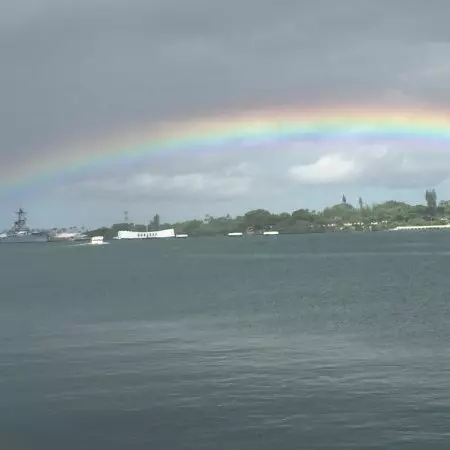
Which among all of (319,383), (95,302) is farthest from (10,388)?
(95,302)

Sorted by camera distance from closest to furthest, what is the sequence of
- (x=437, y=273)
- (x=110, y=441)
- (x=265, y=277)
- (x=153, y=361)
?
1. (x=110, y=441)
2. (x=153, y=361)
3. (x=437, y=273)
4. (x=265, y=277)

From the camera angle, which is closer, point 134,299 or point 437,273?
point 134,299

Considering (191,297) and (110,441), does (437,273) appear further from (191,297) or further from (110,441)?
(110,441)

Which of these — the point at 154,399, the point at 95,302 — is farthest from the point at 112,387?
the point at 95,302

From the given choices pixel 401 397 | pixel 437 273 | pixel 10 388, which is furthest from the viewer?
pixel 437 273

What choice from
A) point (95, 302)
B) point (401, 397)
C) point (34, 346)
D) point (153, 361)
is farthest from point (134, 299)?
point (401, 397)

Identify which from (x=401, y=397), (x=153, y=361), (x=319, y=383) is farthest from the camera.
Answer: (x=153, y=361)

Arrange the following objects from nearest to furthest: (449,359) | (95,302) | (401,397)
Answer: (401,397) < (449,359) < (95,302)

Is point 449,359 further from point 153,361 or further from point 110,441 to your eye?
point 110,441

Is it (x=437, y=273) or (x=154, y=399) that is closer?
(x=154, y=399)
